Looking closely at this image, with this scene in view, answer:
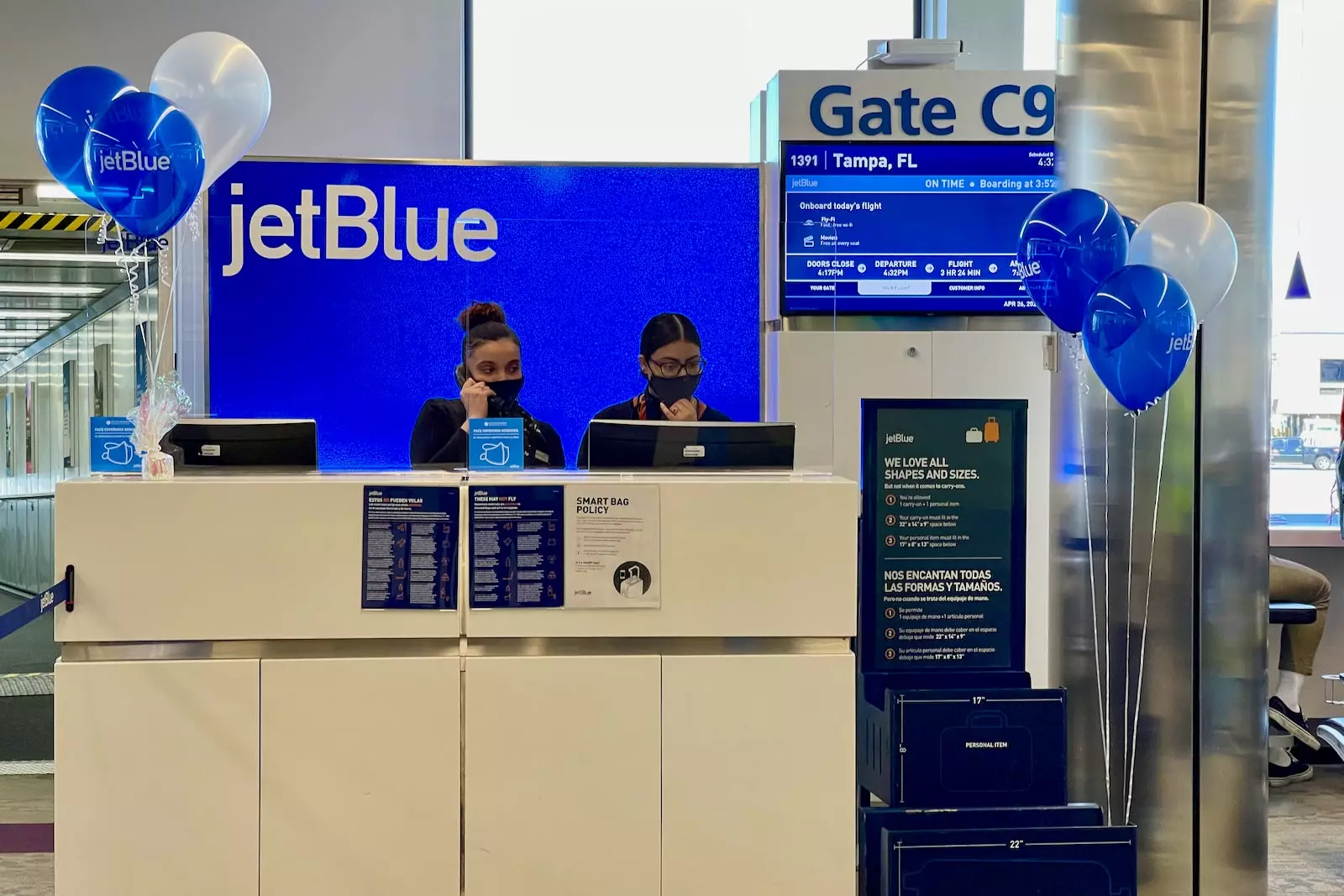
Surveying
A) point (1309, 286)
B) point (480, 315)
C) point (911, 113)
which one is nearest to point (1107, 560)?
point (911, 113)

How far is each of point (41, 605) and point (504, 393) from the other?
2.58m

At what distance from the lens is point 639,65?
5688 millimetres

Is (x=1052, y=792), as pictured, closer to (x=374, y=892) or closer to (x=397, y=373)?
(x=374, y=892)

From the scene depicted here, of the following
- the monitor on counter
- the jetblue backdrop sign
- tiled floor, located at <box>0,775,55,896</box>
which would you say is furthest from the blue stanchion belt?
the jetblue backdrop sign

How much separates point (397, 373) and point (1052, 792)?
3.01 meters

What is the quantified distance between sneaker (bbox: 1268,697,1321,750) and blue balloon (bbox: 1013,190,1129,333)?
2.76 m

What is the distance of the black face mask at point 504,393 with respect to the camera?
473 centimetres

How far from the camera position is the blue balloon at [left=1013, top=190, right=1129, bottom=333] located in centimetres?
300

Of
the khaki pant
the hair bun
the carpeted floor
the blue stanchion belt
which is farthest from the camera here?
the khaki pant

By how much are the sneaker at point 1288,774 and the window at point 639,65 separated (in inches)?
141

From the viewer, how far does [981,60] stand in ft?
18.9

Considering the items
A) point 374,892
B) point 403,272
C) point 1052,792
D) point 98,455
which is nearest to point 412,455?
point 403,272

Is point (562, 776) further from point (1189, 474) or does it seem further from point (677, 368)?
point (677, 368)

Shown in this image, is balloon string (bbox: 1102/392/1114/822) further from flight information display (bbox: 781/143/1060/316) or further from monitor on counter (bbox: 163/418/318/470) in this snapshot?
monitor on counter (bbox: 163/418/318/470)
